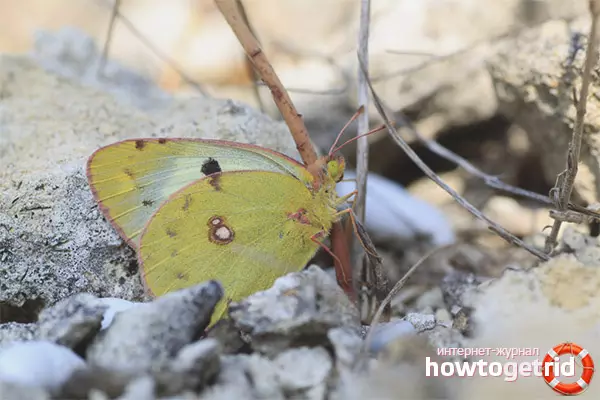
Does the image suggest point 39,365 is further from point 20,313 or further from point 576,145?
point 576,145

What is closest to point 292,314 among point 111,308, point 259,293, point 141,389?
point 259,293

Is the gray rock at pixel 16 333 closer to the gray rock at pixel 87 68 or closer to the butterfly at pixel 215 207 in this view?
the butterfly at pixel 215 207

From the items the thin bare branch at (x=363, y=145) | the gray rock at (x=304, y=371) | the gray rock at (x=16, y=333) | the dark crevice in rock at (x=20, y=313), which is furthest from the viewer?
the thin bare branch at (x=363, y=145)

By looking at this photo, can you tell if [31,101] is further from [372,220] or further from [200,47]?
[200,47]

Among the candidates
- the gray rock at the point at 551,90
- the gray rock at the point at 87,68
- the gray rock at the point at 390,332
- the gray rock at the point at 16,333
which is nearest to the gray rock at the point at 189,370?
the gray rock at the point at 390,332

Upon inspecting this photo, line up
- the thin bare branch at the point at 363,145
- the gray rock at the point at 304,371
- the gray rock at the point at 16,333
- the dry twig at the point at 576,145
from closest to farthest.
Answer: the gray rock at the point at 304,371 → the dry twig at the point at 576,145 → the gray rock at the point at 16,333 → the thin bare branch at the point at 363,145

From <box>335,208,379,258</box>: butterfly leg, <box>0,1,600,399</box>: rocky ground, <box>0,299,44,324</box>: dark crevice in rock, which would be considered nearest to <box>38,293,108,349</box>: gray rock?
<box>0,1,600,399</box>: rocky ground

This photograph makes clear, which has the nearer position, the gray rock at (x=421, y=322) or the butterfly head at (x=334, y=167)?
the gray rock at (x=421, y=322)
